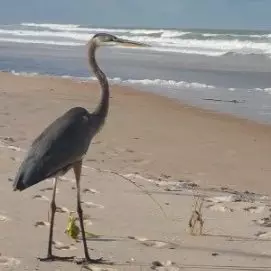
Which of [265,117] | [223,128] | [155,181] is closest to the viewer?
[155,181]

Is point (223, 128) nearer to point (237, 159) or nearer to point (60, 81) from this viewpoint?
point (237, 159)

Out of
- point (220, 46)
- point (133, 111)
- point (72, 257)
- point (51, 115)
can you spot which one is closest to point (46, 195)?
point (72, 257)

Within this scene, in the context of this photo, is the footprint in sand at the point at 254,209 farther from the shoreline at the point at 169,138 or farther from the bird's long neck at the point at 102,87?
the bird's long neck at the point at 102,87

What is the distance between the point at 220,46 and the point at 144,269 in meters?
37.6

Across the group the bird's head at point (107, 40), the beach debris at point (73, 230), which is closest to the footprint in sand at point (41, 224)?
the beach debris at point (73, 230)

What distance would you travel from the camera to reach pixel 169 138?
1030 centimetres

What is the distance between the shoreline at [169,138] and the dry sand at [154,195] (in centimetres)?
2

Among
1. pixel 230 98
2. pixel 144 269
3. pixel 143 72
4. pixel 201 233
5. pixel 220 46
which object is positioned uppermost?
pixel 220 46

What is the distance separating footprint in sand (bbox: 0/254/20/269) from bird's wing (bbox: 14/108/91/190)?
49 centimetres

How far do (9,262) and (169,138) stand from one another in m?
6.22

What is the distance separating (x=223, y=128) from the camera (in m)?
11.6

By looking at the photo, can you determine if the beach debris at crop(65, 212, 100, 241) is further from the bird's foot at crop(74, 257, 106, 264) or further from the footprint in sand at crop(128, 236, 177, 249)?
the bird's foot at crop(74, 257, 106, 264)

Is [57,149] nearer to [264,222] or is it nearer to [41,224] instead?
[41,224]

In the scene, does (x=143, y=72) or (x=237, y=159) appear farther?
(x=143, y=72)
